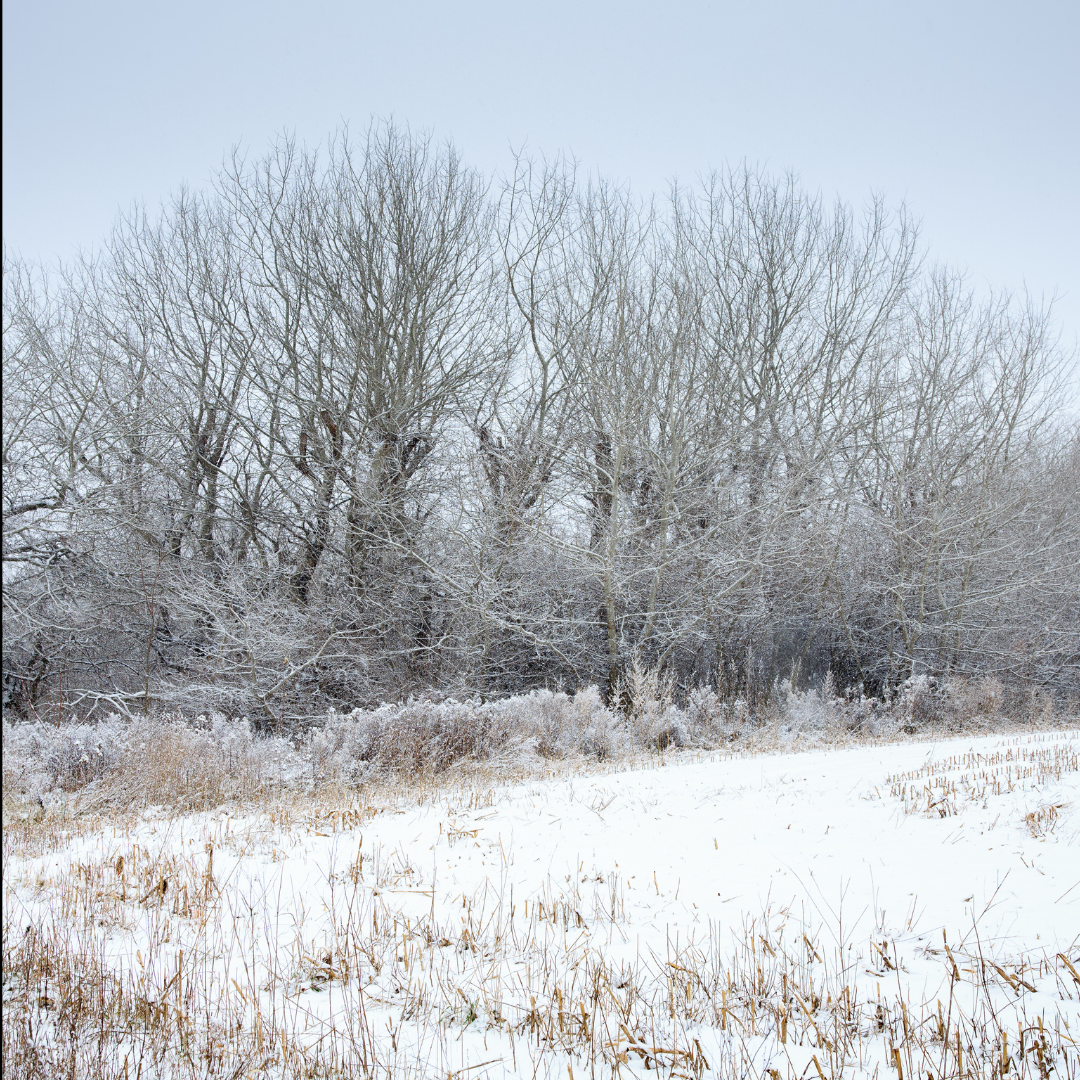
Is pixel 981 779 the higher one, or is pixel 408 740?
pixel 408 740

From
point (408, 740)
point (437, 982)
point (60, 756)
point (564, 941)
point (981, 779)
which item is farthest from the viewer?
point (408, 740)

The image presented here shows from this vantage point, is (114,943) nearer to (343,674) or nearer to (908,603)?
(343,674)

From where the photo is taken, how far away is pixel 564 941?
3.51 m

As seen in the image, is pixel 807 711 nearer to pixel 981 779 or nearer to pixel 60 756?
pixel 981 779

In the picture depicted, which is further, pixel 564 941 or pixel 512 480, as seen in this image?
pixel 512 480

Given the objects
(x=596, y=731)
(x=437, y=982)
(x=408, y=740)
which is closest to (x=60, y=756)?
(x=408, y=740)

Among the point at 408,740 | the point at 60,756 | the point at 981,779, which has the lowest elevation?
the point at 981,779

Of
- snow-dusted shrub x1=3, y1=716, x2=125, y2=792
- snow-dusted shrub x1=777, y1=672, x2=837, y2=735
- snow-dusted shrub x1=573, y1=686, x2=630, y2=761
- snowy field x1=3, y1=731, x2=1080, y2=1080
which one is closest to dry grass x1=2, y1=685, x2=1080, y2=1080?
snowy field x1=3, y1=731, x2=1080, y2=1080

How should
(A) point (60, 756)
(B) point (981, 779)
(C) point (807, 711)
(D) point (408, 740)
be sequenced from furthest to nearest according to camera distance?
(C) point (807, 711)
(D) point (408, 740)
(A) point (60, 756)
(B) point (981, 779)

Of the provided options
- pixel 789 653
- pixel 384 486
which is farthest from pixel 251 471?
pixel 789 653

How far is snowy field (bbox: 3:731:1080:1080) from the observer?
2.67 m

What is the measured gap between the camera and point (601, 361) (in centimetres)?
1548

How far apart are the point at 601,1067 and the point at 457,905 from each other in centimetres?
162

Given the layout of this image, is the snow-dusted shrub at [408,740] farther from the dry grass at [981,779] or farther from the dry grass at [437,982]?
the dry grass at [981,779]
